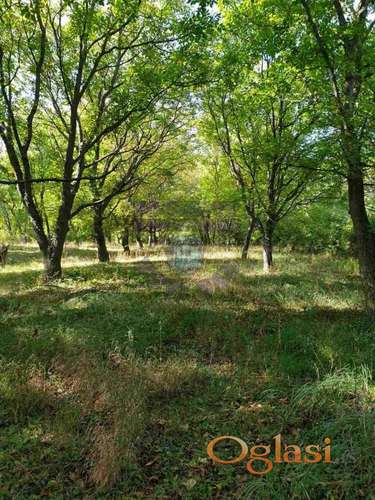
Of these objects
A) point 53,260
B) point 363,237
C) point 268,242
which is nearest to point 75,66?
point 53,260

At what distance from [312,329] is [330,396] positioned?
2200 mm

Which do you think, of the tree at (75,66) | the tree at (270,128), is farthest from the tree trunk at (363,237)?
the tree at (75,66)

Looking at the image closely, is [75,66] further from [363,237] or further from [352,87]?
[363,237]

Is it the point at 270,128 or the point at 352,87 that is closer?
the point at 352,87

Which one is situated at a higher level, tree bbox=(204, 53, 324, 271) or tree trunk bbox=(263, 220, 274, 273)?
tree bbox=(204, 53, 324, 271)

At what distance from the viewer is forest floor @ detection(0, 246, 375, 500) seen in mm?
2621

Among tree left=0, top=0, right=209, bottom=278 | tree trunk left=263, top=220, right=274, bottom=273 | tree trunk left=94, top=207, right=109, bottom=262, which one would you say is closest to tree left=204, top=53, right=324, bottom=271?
tree trunk left=263, top=220, right=274, bottom=273

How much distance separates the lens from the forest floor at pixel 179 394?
2.62m

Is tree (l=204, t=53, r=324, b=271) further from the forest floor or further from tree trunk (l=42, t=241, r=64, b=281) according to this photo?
tree trunk (l=42, t=241, r=64, b=281)

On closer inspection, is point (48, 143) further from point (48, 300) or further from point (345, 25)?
point (345, 25)

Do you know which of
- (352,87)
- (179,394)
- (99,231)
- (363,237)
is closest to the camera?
(179,394)

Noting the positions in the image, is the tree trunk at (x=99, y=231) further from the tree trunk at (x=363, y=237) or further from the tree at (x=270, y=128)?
the tree trunk at (x=363, y=237)

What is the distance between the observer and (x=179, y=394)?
3.96 meters

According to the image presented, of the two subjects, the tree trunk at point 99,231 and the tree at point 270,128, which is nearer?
the tree at point 270,128
